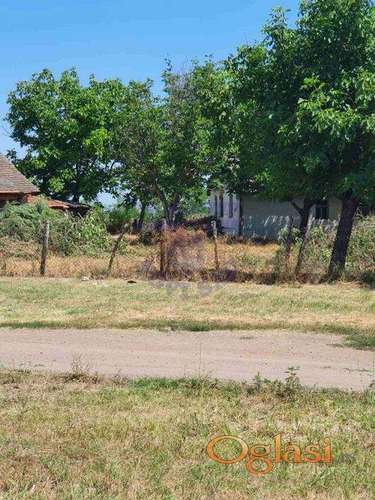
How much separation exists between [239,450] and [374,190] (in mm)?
11287

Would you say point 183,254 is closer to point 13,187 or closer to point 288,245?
point 288,245

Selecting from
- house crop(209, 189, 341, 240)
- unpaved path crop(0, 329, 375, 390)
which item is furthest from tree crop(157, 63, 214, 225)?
unpaved path crop(0, 329, 375, 390)

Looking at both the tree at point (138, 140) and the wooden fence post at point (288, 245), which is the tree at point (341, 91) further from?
the tree at point (138, 140)

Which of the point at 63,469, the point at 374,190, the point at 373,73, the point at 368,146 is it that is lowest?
the point at 63,469

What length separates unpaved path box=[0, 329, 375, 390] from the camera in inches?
282

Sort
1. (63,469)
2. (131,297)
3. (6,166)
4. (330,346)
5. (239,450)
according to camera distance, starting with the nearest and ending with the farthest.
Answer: (63,469), (239,450), (330,346), (131,297), (6,166)

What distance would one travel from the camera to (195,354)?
815 centimetres

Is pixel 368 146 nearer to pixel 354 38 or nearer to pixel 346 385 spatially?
pixel 354 38

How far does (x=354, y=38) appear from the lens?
14.7m

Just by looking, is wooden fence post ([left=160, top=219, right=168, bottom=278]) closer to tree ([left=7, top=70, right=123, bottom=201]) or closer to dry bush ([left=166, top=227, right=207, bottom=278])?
dry bush ([left=166, top=227, right=207, bottom=278])

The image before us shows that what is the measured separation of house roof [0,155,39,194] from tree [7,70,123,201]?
4.04 meters

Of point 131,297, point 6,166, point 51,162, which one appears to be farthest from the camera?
point 51,162

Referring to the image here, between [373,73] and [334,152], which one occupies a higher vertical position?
[373,73]

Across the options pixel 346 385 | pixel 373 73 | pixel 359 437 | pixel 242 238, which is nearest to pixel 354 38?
pixel 373 73
